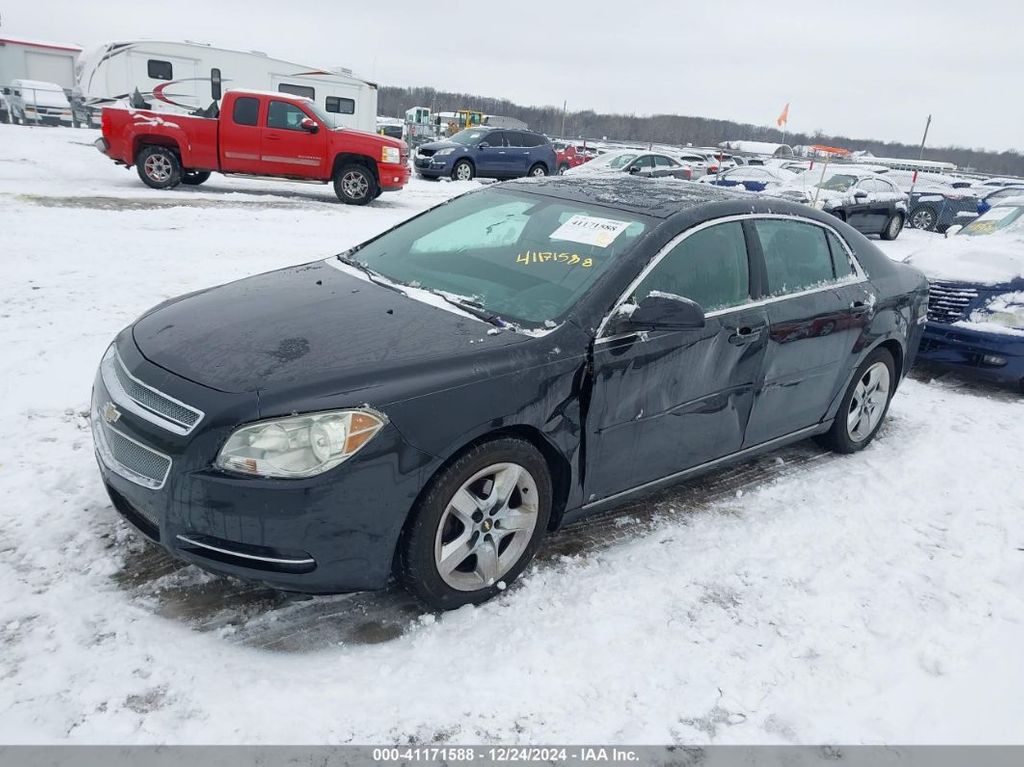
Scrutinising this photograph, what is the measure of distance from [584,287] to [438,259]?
2.90 ft

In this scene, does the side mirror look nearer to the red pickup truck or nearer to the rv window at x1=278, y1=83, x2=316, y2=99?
the red pickup truck

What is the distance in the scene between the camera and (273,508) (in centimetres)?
246

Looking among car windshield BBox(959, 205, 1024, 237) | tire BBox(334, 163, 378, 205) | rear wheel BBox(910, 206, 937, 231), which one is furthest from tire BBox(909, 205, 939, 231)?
tire BBox(334, 163, 378, 205)

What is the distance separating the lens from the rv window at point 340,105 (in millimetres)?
23612

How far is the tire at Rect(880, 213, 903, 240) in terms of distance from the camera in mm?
16328

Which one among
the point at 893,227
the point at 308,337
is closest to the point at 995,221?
the point at 308,337

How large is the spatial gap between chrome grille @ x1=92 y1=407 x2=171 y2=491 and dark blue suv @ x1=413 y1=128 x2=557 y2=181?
18835mm

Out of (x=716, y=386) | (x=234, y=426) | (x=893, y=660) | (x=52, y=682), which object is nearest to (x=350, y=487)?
(x=234, y=426)

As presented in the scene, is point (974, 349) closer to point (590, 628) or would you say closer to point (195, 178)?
point (590, 628)

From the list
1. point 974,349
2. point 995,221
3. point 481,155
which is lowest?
point 974,349

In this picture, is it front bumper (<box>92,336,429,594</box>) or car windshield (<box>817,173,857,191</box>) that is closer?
front bumper (<box>92,336,429,594</box>)

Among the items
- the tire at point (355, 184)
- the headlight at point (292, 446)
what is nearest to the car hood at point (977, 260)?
the headlight at point (292, 446)

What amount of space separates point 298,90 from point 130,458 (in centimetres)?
2331

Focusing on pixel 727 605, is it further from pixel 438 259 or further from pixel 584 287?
pixel 438 259
